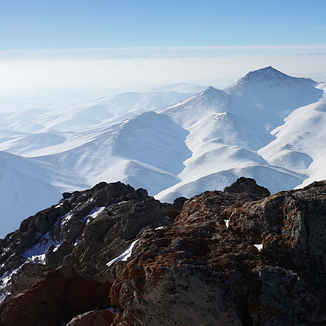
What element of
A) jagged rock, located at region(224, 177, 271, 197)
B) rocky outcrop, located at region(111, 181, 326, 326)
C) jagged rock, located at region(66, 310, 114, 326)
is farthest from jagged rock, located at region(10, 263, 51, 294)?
jagged rock, located at region(224, 177, 271, 197)

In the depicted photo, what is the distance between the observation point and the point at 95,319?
11562 mm

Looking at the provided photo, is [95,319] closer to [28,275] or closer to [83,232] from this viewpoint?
[28,275]

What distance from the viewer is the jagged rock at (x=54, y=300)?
1304cm

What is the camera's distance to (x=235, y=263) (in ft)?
29.6

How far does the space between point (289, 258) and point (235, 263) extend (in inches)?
47.7

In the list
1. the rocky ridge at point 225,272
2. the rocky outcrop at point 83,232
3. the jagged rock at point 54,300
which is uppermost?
the rocky ridge at point 225,272

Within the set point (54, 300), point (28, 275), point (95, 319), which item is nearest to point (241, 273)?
point (95, 319)

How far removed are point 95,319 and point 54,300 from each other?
109 inches

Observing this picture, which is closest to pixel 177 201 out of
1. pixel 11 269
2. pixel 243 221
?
pixel 11 269

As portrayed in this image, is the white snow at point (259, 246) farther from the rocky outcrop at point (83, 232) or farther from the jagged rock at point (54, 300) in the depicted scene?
the rocky outcrop at point (83, 232)

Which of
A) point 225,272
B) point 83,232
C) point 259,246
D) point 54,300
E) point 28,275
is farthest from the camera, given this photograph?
point 83,232

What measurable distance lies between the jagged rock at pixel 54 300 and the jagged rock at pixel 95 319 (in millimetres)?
1782

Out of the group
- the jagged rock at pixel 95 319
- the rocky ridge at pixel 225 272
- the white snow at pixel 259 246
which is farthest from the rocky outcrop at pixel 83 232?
the white snow at pixel 259 246

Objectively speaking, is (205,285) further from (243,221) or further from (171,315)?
(243,221)
